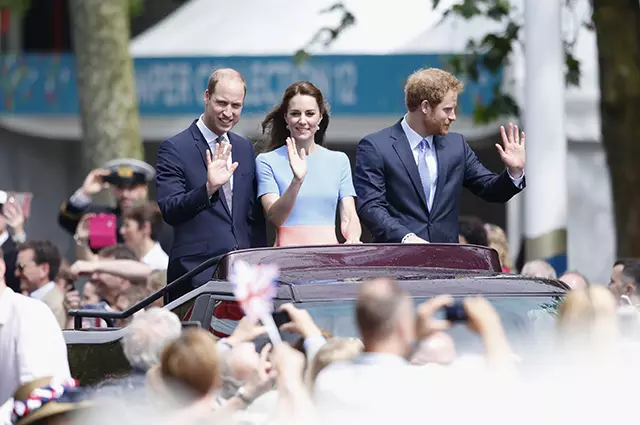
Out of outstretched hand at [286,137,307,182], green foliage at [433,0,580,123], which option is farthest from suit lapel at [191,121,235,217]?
green foliage at [433,0,580,123]

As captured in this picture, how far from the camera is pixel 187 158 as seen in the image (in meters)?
6.93

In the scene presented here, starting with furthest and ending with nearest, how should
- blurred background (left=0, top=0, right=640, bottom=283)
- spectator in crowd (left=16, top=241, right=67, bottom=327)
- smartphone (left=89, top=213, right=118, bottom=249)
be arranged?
blurred background (left=0, top=0, right=640, bottom=283), smartphone (left=89, top=213, right=118, bottom=249), spectator in crowd (left=16, top=241, right=67, bottom=327)

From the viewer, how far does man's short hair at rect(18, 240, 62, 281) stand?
9.86m

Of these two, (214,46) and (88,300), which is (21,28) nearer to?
(214,46)

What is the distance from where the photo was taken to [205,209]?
6793 millimetres

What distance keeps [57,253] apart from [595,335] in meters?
5.98

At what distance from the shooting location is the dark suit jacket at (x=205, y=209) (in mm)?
6863

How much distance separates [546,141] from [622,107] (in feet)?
3.72

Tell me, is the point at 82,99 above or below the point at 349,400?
above

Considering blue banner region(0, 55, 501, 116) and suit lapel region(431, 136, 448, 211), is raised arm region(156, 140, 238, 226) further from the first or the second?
blue banner region(0, 55, 501, 116)

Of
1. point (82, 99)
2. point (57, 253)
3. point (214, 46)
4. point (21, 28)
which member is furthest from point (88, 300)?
point (21, 28)

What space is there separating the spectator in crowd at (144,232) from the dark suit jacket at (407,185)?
11.9ft

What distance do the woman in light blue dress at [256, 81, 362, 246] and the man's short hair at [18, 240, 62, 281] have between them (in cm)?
326

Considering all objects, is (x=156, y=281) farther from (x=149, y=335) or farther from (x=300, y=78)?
(x=300, y=78)
